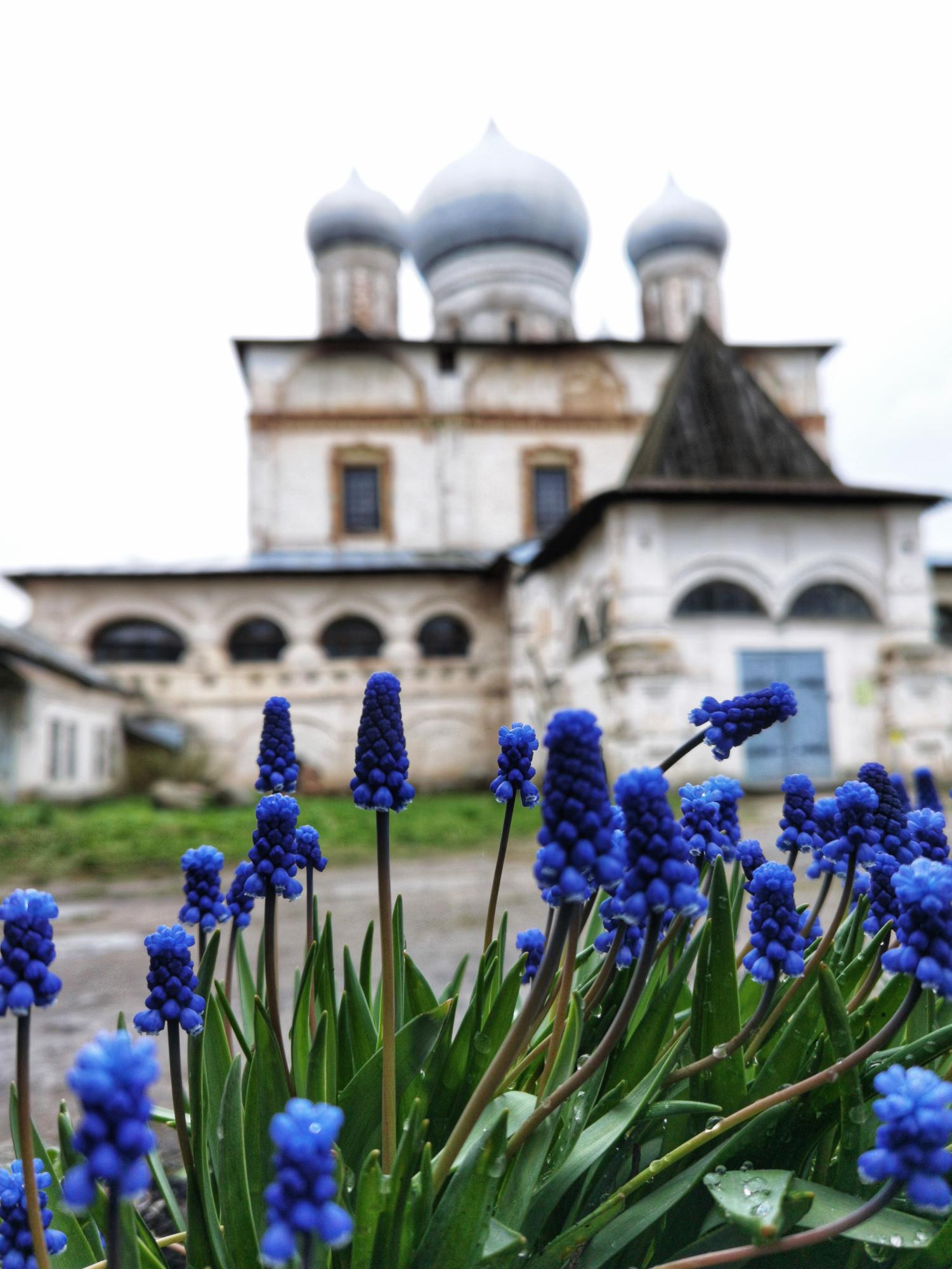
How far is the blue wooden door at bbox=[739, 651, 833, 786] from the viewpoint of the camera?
13.4 meters

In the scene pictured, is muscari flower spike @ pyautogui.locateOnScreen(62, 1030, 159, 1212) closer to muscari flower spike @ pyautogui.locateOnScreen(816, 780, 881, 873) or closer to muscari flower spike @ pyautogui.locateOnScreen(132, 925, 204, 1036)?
muscari flower spike @ pyautogui.locateOnScreen(132, 925, 204, 1036)

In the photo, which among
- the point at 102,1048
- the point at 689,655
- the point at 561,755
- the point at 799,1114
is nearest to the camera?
the point at 102,1048

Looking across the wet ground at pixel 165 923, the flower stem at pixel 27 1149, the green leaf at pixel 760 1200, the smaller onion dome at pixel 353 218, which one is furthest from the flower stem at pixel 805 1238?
the smaller onion dome at pixel 353 218

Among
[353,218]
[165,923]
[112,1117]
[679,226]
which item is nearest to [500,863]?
[112,1117]

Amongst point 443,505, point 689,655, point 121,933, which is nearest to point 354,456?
point 443,505

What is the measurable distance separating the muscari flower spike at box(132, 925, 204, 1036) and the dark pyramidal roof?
13147mm

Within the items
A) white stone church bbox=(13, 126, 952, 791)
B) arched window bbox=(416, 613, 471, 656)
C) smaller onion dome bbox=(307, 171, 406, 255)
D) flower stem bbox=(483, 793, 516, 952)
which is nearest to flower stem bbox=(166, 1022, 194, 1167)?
flower stem bbox=(483, 793, 516, 952)

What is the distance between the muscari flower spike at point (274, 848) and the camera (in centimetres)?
130

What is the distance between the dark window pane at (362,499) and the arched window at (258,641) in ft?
10.6

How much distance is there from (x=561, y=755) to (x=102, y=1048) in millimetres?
464

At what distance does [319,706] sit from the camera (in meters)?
18.8

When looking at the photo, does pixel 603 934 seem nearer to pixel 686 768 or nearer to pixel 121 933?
pixel 121 933

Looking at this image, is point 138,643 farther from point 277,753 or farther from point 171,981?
point 171,981

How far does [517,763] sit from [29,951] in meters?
0.71
